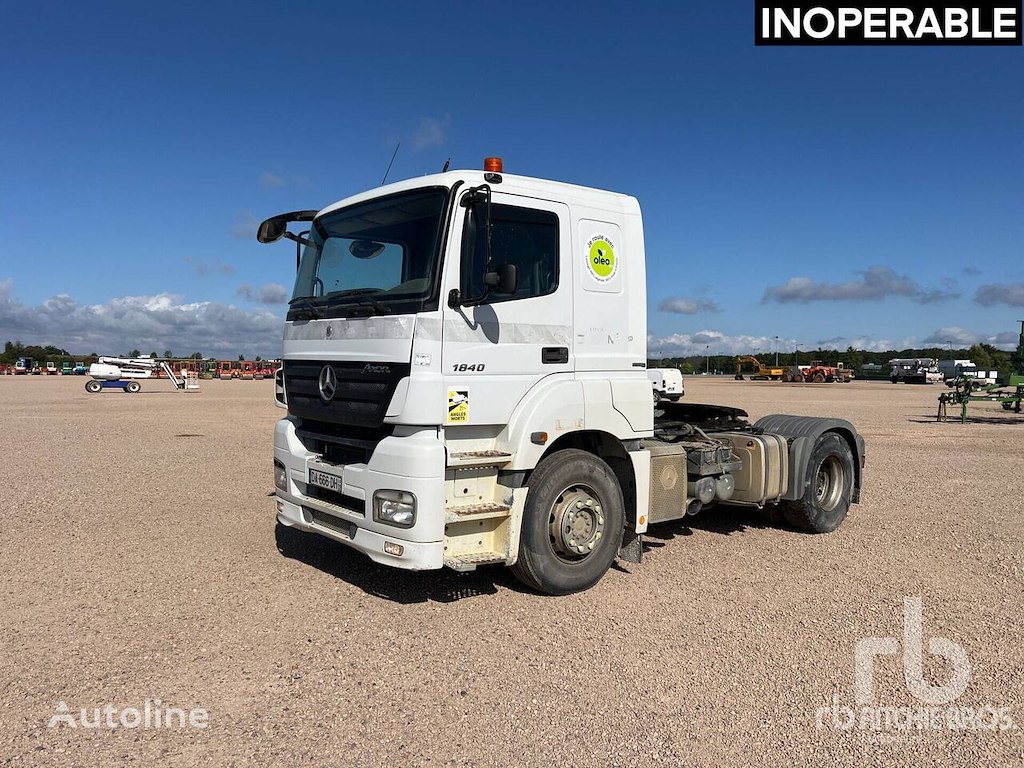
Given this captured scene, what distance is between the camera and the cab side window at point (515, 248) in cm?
508

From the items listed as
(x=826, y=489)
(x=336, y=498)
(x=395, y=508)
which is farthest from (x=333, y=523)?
(x=826, y=489)

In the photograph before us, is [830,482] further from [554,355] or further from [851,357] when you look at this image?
[851,357]

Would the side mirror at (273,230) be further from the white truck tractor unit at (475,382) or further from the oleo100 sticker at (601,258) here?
the oleo100 sticker at (601,258)

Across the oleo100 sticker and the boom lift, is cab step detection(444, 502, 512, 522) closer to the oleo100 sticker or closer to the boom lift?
the oleo100 sticker

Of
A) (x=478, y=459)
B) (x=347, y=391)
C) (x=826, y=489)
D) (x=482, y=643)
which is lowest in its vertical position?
(x=482, y=643)

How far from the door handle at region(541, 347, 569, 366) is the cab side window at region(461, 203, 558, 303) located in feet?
1.44

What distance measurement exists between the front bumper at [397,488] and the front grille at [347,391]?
276mm

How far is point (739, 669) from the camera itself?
430 centimetres

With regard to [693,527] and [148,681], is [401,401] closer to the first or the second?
[148,681]

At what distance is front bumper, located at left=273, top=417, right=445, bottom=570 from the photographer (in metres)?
4.83

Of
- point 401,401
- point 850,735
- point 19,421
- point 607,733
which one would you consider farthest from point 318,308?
point 19,421

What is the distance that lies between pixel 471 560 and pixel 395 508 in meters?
0.66

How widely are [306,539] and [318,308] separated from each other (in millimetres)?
2732

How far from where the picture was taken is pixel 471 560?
504 cm
